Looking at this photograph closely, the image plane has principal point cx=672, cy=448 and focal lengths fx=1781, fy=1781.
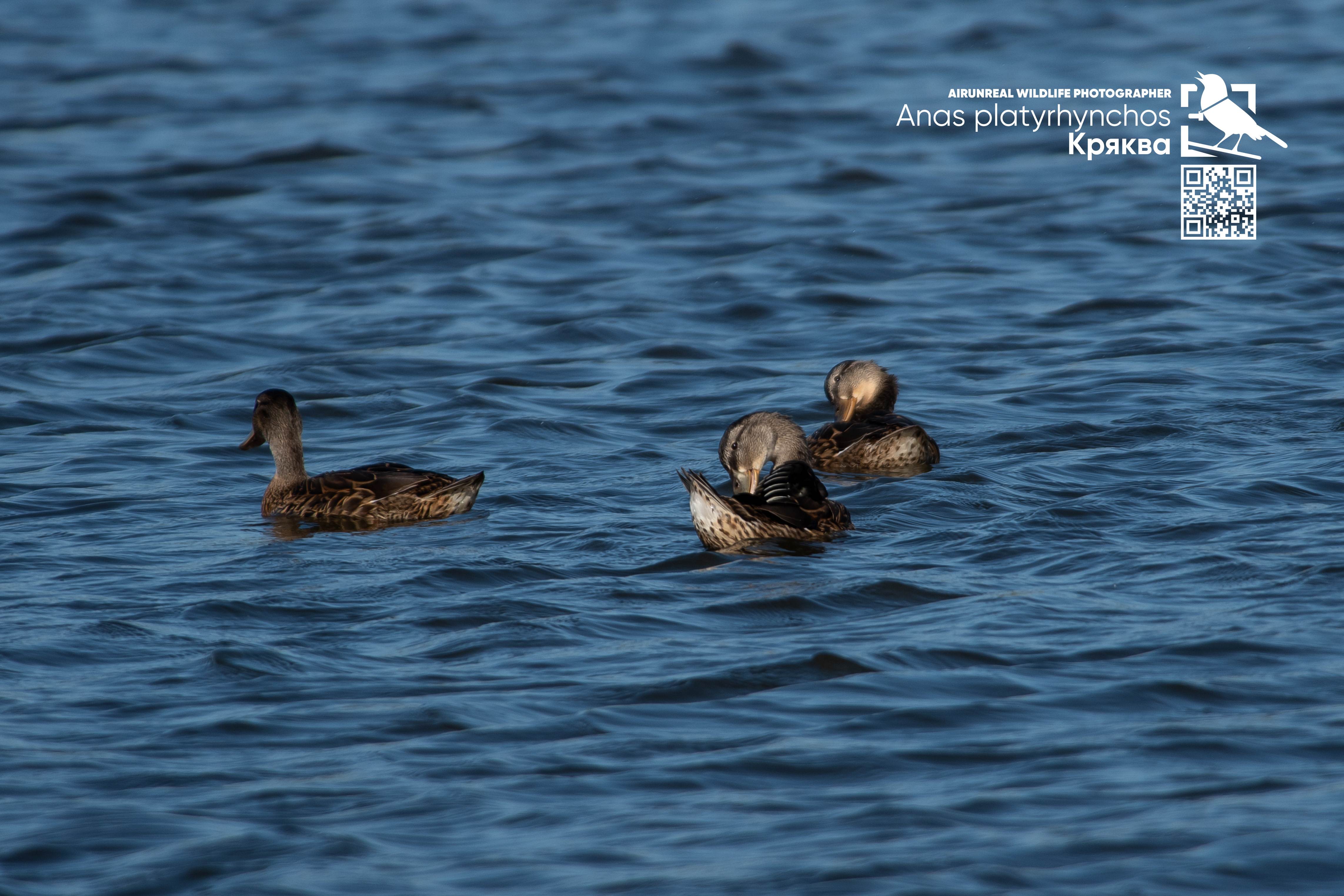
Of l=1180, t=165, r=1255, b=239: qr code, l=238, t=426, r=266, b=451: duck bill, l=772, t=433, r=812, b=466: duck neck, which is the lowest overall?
l=772, t=433, r=812, b=466: duck neck

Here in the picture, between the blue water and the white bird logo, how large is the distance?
1.80 feet

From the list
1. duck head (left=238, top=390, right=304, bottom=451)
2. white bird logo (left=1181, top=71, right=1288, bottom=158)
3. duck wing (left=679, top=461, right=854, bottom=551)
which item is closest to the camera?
duck wing (left=679, top=461, right=854, bottom=551)

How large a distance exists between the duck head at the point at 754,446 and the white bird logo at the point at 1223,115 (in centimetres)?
1443

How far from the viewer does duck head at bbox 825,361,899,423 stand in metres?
12.4

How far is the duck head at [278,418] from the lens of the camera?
36.1 feet

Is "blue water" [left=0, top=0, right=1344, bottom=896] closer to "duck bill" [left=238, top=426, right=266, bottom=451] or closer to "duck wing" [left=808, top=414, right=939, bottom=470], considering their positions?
"duck wing" [left=808, top=414, right=939, bottom=470]

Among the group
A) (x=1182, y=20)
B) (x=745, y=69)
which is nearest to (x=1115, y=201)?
(x=745, y=69)

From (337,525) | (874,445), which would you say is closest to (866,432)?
(874,445)

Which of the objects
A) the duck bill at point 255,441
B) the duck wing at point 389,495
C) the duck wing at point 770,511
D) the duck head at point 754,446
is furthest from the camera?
the duck bill at point 255,441

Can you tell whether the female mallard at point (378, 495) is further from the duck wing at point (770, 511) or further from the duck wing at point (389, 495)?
the duck wing at point (770, 511)

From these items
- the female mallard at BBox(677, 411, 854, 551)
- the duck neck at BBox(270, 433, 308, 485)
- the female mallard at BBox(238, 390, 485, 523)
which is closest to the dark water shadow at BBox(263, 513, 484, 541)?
the female mallard at BBox(238, 390, 485, 523)

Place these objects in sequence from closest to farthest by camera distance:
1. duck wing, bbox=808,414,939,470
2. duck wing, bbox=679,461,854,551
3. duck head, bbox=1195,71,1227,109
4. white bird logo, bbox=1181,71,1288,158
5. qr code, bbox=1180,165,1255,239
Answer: duck wing, bbox=679,461,854,551
duck wing, bbox=808,414,939,470
qr code, bbox=1180,165,1255,239
white bird logo, bbox=1181,71,1288,158
duck head, bbox=1195,71,1227,109

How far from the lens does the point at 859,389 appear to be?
12.4 m

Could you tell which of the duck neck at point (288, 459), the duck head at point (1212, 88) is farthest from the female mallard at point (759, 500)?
the duck head at point (1212, 88)
